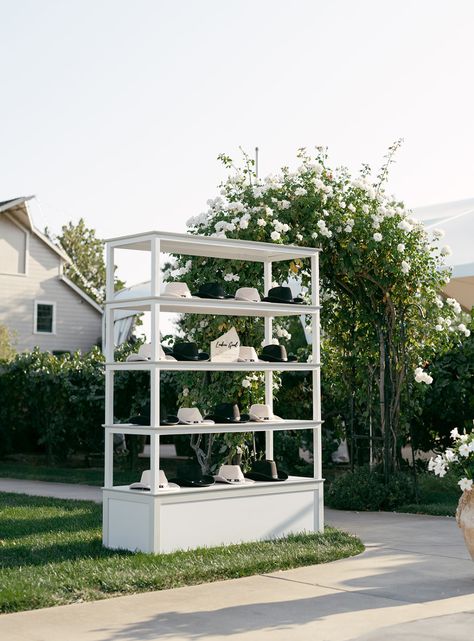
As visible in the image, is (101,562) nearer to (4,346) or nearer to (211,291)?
(211,291)

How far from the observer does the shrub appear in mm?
12891

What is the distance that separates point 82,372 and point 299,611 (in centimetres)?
1250

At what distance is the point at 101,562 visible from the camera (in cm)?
856

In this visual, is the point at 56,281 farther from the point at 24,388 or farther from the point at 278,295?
the point at 278,295

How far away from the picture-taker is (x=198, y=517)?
9461 mm

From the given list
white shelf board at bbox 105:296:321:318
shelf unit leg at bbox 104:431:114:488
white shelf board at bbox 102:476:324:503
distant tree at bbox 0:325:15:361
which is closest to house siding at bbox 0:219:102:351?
distant tree at bbox 0:325:15:361

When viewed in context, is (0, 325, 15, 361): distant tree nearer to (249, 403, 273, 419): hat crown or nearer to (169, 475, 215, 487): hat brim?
(249, 403, 273, 419): hat crown

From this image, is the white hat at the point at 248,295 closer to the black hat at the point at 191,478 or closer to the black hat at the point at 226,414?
the black hat at the point at 226,414

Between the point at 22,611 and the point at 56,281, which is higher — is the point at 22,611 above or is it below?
below

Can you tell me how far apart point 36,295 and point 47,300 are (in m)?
0.47

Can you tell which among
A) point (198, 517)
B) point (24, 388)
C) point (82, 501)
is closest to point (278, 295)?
point (198, 517)

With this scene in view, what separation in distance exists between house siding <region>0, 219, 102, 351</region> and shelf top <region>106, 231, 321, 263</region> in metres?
21.3

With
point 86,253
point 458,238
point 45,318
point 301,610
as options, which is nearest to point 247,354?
point 301,610

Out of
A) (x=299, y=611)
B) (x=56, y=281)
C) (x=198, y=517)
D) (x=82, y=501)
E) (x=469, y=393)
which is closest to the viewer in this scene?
(x=299, y=611)
